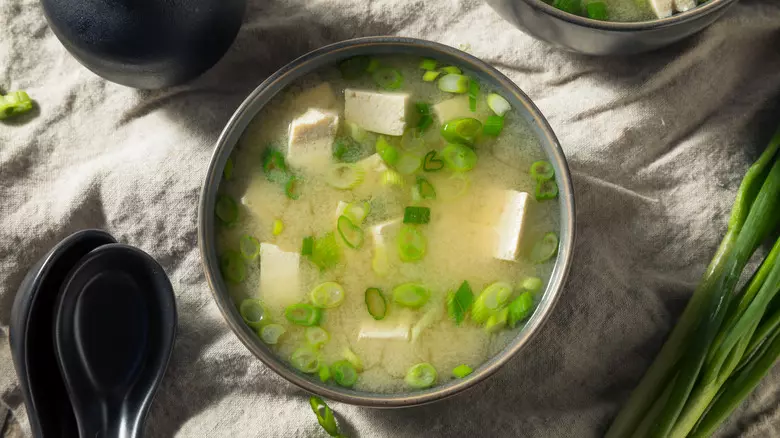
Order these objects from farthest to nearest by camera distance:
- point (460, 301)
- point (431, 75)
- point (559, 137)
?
1. point (559, 137)
2. point (431, 75)
3. point (460, 301)

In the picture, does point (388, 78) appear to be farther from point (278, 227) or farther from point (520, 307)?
point (520, 307)

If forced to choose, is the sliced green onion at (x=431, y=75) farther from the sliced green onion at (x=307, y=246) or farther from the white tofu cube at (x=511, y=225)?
the sliced green onion at (x=307, y=246)

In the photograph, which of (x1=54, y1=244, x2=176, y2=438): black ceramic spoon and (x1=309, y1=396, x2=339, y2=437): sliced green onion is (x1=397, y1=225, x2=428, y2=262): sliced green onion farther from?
(x1=54, y1=244, x2=176, y2=438): black ceramic spoon

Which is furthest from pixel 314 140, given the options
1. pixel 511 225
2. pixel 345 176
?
pixel 511 225

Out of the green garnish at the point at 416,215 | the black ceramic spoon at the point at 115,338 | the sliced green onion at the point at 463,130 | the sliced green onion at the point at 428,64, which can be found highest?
the sliced green onion at the point at 428,64

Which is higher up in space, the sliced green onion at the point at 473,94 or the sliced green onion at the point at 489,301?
the sliced green onion at the point at 473,94

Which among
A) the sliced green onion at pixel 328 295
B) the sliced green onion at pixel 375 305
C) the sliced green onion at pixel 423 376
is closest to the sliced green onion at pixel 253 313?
the sliced green onion at pixel 328 295
